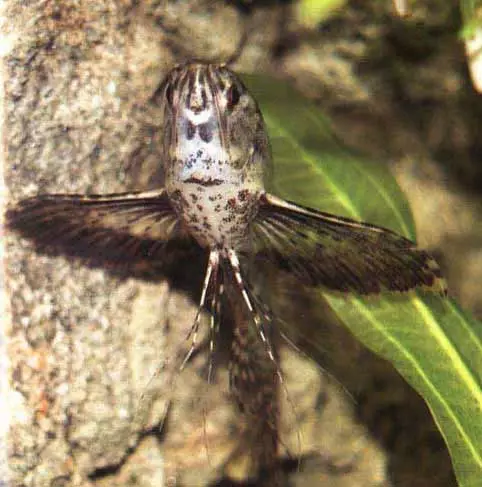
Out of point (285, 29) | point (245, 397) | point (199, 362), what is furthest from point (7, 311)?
point (285, 29)

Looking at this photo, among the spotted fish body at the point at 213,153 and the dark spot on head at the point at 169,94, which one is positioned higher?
the dark spot on head at the point at 169,94

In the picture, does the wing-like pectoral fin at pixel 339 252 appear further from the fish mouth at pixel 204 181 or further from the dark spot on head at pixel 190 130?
the dark spot on head at pixel 190 130

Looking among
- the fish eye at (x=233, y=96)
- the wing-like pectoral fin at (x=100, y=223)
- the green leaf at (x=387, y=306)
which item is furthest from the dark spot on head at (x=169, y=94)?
the green leaf at (x=387, y=306)

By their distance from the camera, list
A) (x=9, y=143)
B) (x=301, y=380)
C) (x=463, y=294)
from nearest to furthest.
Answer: (x=9, y=143)
(x=301, y=380)
(x=463, y=294)

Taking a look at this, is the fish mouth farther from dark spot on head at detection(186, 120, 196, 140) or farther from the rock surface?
the rock surface

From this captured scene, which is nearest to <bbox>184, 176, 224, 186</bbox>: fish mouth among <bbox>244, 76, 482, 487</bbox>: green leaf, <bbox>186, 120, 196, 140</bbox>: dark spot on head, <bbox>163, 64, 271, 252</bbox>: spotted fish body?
<bbox>163, 64, 271, 252</bbox>: spotted fish body

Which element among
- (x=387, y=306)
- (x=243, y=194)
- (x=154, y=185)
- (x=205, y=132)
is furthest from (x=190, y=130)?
(x=387, y=306)

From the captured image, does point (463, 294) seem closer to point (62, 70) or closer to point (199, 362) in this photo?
point (199, 362)
